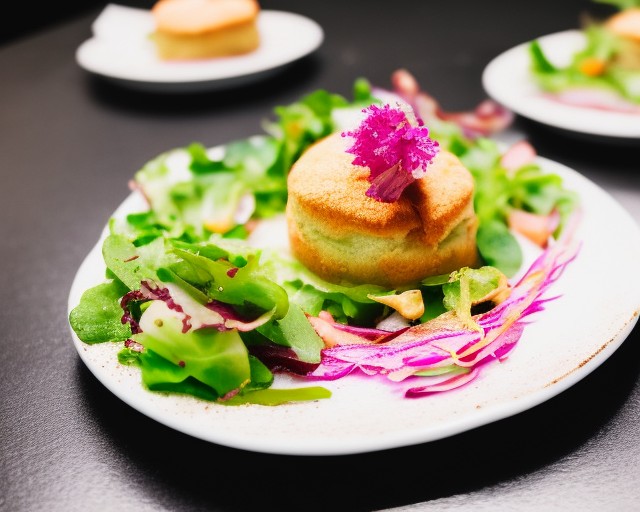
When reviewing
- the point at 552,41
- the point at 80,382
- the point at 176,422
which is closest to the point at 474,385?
the point at 176,422

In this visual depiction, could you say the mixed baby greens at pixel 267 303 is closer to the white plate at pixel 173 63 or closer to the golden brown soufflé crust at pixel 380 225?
the golden brown soufflé crust at pixel 380 225

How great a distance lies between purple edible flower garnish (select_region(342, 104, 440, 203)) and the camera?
1.50 meters

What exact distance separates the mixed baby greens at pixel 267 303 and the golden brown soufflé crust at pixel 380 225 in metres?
0.05

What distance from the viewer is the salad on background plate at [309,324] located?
1198 mm

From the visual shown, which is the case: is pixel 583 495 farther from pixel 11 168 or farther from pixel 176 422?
pixel 11 168

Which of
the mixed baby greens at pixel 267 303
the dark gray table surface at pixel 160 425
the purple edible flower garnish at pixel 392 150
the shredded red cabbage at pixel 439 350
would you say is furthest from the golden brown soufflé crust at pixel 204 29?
the shredded red cabbage at pixel 439 350

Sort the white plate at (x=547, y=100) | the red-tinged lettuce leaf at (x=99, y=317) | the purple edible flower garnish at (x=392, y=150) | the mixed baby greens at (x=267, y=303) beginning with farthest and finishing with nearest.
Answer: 1. the white plate at (x=547, y=100)
2. the purple edible flower garnish at (x=392, y=150)
3. the red-tinged lettuce leaf at (x=99, y=317)
4. the mixed baby greens at (x=267, y=303)

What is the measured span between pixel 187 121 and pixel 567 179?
1.59 m

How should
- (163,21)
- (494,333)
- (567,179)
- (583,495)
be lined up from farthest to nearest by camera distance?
(163,21) < (567,179) < (494,333) < (583,495)

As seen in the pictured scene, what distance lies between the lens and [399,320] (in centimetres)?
152

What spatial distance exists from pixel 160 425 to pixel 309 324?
0.36 meters

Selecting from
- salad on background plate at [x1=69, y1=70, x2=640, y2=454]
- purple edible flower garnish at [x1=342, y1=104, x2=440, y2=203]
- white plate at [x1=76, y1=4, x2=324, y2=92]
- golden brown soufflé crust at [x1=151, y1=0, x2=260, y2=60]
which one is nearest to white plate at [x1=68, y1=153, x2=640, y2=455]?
salad on background plate at [x1=69, y1=70, x2=640, y2=454]

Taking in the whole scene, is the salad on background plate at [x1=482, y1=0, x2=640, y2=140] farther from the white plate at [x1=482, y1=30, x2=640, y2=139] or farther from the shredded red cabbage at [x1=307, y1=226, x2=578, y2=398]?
the shredded red cabbage at [x1=307, y1=226, x2=578, y2=398]

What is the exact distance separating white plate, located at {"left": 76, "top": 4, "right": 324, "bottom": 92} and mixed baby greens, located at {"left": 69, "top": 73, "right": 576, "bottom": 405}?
1.03 m
